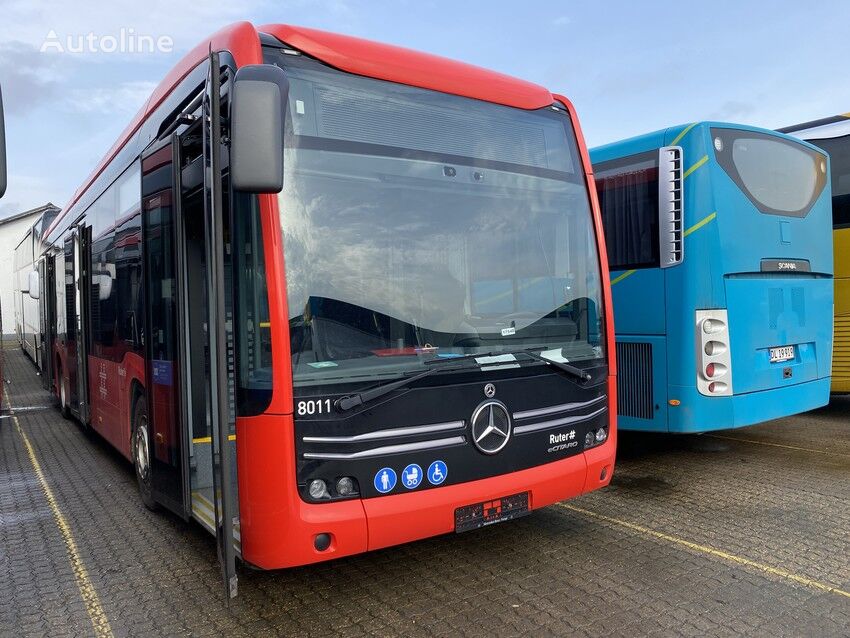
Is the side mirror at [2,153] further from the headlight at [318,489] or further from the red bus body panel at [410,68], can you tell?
the headlight at [318,489]

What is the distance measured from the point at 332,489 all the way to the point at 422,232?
1.43 m

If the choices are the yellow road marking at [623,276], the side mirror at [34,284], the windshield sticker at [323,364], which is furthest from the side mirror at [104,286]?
the side mirror at [34,284]

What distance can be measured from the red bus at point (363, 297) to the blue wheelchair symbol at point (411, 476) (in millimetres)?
10

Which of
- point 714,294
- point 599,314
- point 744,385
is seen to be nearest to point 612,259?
point 714,294

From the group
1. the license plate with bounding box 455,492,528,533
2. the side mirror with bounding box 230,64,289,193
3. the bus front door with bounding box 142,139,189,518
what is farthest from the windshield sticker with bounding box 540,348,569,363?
the bus front door with bounding box 142,139,189,518

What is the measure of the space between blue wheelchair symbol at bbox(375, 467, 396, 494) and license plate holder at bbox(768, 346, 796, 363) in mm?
4590

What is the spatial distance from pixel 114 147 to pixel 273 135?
179 inches

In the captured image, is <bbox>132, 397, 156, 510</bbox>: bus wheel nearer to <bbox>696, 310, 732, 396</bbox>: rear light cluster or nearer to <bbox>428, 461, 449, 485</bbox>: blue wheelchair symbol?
<bbox>428, 461, 449, 485</bbox>: blue wheelchair symbol

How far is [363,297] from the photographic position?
3.55 meters

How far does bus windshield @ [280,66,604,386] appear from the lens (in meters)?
3.45

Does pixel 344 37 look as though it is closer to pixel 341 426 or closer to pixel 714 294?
pixel 341 426

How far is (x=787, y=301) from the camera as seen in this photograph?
6855mm

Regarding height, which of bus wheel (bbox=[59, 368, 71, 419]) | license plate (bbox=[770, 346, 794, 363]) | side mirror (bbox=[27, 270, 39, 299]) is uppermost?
side mirror (bbox=[27, 270, 39, 299])

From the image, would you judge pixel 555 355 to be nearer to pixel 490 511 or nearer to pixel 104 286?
pixel 490 511
